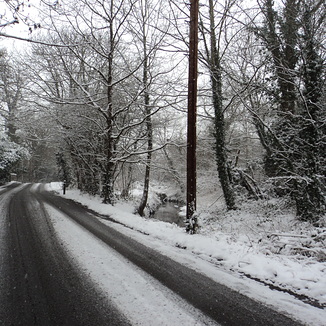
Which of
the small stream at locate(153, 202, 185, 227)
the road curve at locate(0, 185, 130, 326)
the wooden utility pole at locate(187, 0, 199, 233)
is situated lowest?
the small stream at locate(153, 202, 185, 227)

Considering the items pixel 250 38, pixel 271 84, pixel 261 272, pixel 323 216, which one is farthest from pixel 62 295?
pixel 250 38

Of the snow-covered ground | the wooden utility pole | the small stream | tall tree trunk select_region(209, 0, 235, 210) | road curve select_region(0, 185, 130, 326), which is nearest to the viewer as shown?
road curve select_region(0, 185, 130, 326)

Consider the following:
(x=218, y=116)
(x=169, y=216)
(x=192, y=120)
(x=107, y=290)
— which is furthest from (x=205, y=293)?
(x=169, y=216)

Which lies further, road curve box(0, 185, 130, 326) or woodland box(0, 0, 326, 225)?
woodland box(0, 0, 326, 225)

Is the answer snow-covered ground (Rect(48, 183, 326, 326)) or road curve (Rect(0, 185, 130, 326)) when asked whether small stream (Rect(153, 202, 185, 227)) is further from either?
road curve (Rect(0, 185, 130, 326))

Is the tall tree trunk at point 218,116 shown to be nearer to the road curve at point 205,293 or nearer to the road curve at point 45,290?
the road curve at point 205,293

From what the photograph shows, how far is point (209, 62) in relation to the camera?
11945mm

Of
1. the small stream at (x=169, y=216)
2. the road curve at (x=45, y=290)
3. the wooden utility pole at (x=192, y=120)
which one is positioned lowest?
the small stream at (x=169, y=216)

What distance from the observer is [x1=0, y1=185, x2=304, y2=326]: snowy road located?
2.76m

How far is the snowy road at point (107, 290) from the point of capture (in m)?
2.76

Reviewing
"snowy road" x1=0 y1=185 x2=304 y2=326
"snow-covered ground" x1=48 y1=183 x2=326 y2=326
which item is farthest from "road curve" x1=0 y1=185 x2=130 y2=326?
"snow-covered ground" x1=48 y1=183 x2=326 y2=326

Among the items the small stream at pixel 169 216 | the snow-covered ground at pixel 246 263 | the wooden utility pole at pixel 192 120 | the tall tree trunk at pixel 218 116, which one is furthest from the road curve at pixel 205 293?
the small stream at pixel 169 216

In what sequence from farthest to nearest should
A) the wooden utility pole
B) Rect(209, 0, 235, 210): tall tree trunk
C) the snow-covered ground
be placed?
Rect(209, 0, 235, 210): tall tree trunk
the wooden utility pole
the snow-covered ground

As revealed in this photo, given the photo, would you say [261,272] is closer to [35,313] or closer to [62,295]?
[62,295]
